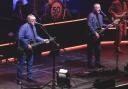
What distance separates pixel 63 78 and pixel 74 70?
274cm

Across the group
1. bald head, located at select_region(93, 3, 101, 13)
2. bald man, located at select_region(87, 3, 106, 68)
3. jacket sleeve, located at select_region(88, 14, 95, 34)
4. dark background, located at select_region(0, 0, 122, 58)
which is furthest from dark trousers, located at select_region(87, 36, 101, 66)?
dark background, located at select_region(0, 0, 122, 58)

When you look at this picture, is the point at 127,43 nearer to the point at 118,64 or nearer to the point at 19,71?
the point at 118,64

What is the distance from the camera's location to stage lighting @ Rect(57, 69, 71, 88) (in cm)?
1315

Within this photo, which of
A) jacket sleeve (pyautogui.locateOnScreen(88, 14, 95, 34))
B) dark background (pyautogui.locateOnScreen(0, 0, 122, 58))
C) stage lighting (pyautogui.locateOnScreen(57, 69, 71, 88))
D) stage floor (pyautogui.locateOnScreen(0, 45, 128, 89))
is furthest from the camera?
dark background (pyautogui.locateOnScreen(0, 0, 122, 58))

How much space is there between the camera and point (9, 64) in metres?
16.9

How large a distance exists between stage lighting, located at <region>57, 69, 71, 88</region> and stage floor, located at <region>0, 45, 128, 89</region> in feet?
1.45

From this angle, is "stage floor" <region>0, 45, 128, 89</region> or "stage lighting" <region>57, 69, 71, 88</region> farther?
"stage floor" <region>0, 45, 128, 89</region>

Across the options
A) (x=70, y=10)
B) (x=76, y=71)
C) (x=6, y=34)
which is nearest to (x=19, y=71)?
(x=76, y=71)

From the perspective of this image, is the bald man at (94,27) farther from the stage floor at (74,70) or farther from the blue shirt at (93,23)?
the stage floor at (74,70)

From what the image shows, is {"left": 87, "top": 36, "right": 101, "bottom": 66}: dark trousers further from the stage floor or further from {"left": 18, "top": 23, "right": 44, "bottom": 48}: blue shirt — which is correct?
{"left": 18, "top": 23, "right": 44, "bottom": 48}: blue shirt

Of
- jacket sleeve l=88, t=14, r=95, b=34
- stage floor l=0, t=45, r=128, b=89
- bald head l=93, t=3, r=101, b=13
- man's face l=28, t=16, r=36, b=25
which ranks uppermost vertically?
bald head l=93, t=3, r=101, b=13

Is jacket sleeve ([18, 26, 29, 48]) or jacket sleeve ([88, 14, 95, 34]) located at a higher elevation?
jacket sleeve ([88, 14, 95, 34])

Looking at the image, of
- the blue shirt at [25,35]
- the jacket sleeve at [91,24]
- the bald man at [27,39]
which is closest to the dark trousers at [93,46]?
the jacket sleeve at [91,24]

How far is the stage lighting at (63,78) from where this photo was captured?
43.1ft
